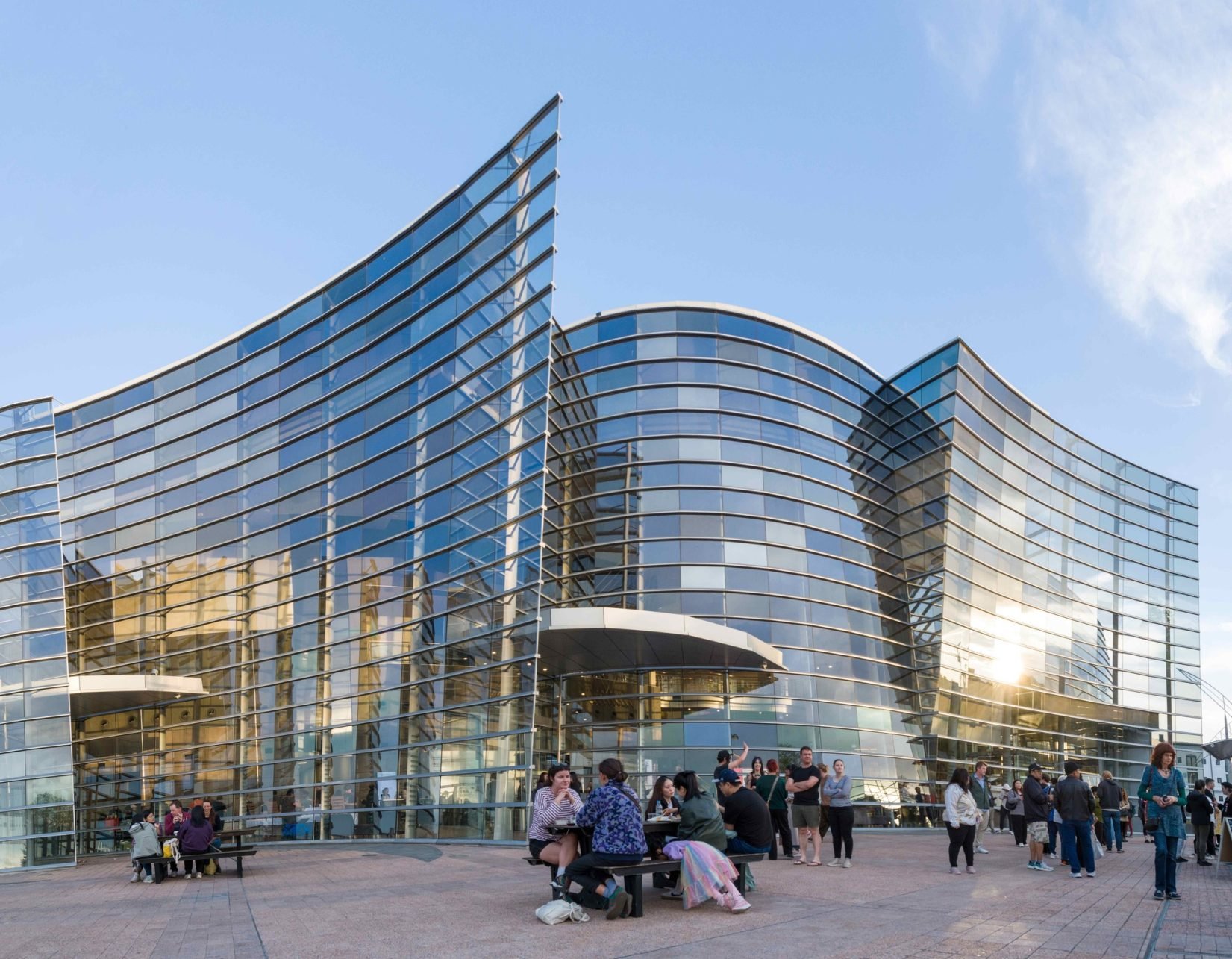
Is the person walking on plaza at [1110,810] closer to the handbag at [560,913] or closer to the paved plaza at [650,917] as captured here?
the paved plaza at [650,917]

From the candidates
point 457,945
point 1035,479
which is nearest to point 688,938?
point 457,945

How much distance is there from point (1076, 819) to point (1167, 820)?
3443mm

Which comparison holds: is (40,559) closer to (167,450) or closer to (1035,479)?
(167,450)

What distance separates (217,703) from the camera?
33438 mm

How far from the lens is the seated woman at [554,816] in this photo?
35.9 ft

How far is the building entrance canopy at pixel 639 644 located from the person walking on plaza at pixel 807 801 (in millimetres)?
11469

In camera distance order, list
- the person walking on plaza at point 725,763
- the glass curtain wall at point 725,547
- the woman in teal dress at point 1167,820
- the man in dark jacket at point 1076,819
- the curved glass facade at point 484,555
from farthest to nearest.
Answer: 1. the glass curtain wall at point 725,547
2. the curved glass facade at point 484,555
3. the man in dark jacket at point 1076,819
4. the person walking on plaza at point 725,763
5. the woman in teal dress at point 1167,820

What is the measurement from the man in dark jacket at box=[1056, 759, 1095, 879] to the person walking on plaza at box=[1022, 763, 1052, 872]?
2.19 ft

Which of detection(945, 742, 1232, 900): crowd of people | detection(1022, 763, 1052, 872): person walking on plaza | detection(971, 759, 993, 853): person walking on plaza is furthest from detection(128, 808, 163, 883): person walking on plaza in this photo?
detection(971, 759, 993, 853): person walking on plaza

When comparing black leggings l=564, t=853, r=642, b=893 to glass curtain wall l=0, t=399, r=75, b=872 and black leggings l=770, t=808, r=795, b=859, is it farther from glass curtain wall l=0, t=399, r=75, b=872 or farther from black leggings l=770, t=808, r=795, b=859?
glass curtain wall l=0, t=399, r=75, b=872

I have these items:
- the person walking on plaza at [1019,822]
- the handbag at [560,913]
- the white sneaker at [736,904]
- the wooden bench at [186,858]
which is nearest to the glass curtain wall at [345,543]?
the wooden bench at [186,858]

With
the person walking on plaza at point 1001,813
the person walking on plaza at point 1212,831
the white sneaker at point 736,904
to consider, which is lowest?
the person walking on plaza at point 1001,813

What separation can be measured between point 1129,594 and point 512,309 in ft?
128

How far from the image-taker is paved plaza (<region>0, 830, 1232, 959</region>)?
26.0 feet
